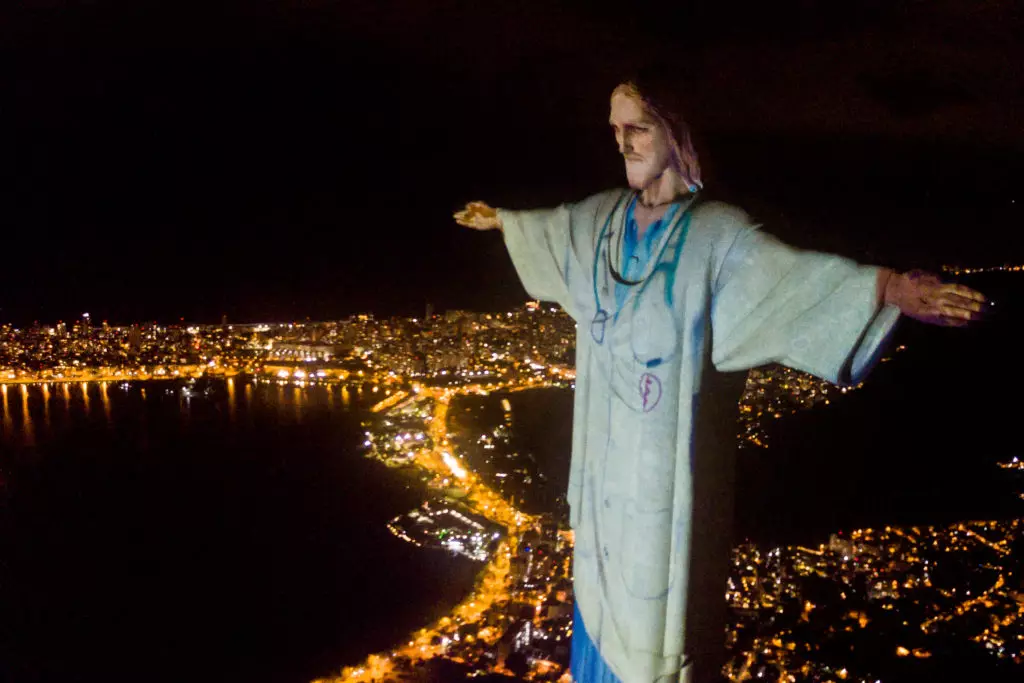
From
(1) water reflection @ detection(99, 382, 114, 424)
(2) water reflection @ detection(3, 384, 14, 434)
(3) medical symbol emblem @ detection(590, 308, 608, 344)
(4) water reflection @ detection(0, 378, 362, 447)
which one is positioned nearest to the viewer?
(3) medical symbol emblem @ detection(590, 308, 608, 344)

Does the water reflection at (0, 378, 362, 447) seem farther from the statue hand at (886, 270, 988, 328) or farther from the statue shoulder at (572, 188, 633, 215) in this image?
the statue hand at (886, 270, 988, 328)

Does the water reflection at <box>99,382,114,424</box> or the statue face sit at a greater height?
the statue face

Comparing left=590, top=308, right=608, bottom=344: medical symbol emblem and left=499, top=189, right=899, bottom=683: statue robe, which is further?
left=590, top=308, right=608, bottom=344: medical symbol emblem

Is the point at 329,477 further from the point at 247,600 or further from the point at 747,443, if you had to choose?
the point at 747,443

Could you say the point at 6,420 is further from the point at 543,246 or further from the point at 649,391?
the point at 649,391

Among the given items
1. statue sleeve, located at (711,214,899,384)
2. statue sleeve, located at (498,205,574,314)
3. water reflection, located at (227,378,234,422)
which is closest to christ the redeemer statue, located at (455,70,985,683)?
statue sleeve, located at (711,214,899,384)

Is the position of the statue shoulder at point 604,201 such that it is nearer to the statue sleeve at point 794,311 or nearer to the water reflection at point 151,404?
the statue sleeve at point 794,311

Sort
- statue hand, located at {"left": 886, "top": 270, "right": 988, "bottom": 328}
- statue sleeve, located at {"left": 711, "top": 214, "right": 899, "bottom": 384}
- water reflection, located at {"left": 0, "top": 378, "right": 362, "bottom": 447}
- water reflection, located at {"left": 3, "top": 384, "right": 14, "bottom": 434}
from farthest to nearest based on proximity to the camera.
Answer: water reflection, located at {"left": 0, "top": 378, "right": 362, "bottom": 447} < water reflection, located at {"left": 3, "top": 384, "right": 14, "bottom": 434} < statue sleeve, located at {"left": 711, "top": 214, "right": 899, "bottom": 384} < statue hand, located at {"left": 886, "top": 270, "right": 988, "bottom": 328}

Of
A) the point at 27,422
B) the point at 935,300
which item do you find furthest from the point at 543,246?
the point at 27,422
